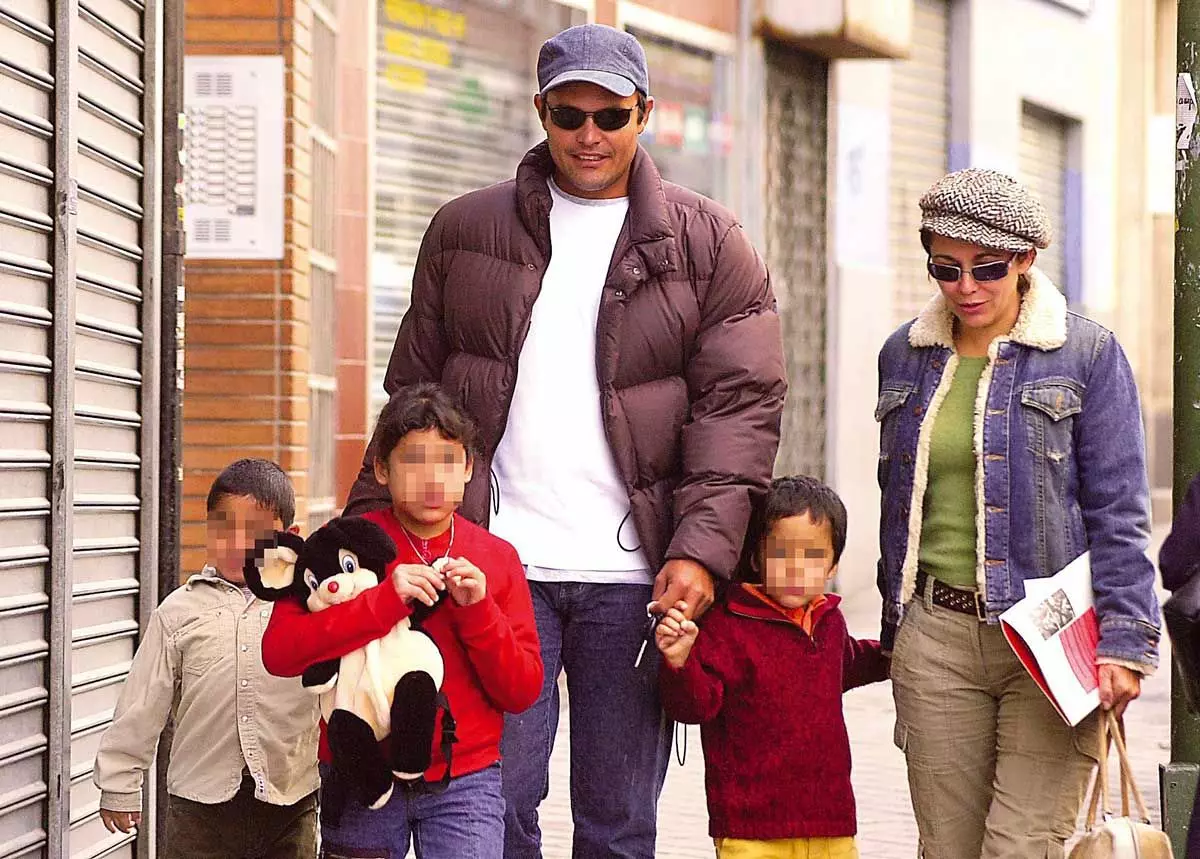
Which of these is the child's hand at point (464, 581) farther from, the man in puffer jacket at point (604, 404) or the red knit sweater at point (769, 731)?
the red knit sweater at point (769, 731)

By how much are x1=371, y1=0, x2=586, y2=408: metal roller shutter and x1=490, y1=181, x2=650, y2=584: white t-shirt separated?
206 inches

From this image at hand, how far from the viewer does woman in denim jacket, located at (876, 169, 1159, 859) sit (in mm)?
4320

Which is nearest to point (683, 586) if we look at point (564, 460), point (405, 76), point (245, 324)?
point (564, 460)

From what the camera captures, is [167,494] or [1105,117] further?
[1105,117]

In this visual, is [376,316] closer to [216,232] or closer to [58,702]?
[216,232]

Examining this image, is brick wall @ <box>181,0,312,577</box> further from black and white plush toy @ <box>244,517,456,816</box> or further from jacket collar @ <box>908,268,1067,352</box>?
black and white plush toy @ <box>244,517,456,816</box>

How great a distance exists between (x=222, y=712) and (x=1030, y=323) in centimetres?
200

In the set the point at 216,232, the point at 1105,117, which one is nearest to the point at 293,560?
the point at 216,232

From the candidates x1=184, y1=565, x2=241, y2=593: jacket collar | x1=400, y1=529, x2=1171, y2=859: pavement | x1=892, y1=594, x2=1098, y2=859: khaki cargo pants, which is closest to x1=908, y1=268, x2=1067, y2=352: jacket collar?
x1=892, y1=594, x2=1098, y2=859: khaki cargo pants

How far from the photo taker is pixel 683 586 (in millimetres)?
4105

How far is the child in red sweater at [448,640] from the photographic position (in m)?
3.84

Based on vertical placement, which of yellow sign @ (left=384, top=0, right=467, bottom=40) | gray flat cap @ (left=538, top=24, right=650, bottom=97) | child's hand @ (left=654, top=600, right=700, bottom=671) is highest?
yellow sign @ (left=384, top=0, right=467, bottom=40)

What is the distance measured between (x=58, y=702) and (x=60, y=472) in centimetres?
55

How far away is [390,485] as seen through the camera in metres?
3.99
